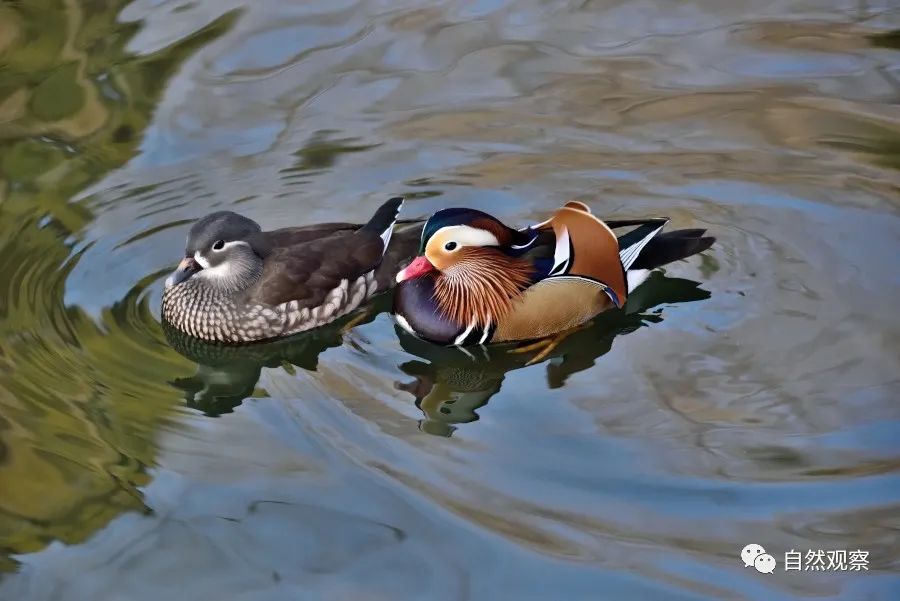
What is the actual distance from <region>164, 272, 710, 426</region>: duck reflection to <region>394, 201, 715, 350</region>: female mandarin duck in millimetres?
79

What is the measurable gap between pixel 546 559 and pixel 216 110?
4.14 meters

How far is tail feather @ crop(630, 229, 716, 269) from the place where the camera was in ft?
18.6

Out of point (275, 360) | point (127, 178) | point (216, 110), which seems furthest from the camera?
point (216, 110)

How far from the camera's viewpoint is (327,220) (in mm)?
6352

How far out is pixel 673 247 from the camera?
5.69m

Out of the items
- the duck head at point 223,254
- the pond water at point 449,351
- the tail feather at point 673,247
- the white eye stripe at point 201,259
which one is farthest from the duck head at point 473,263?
the white eye stripe at point 201,259

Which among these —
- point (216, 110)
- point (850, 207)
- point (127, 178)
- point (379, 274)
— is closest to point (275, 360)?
point (379, 274)

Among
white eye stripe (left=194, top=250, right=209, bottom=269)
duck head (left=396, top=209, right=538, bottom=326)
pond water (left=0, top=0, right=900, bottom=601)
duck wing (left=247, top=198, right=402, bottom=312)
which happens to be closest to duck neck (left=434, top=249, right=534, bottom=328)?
duck head (left=396, top=209, right=538, bottom=326)

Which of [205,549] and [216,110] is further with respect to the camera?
[216,110]

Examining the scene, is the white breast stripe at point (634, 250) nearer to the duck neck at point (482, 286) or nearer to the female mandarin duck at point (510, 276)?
the female mandarin duck at point (510, 276)

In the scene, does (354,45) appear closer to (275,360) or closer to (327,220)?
(327,220)

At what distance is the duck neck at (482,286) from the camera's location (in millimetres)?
5508

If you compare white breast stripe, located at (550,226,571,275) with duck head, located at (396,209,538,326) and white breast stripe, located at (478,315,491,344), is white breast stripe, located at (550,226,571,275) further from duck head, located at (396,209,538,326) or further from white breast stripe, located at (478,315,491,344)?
white breast stripe, located at (478,315,491,344)

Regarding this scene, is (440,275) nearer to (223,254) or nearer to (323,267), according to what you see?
(323,267)
